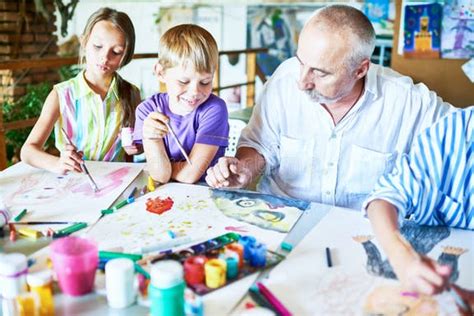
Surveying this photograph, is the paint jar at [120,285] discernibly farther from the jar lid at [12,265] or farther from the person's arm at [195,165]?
the person's arm at [195,165]

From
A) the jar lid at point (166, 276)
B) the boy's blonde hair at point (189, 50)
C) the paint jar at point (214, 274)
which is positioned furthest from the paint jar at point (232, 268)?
the boy's blonde hair at point (189, 50)

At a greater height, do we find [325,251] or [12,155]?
[325,251]

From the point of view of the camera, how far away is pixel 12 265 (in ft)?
2.65

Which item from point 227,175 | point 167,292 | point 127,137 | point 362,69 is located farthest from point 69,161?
point 362,69

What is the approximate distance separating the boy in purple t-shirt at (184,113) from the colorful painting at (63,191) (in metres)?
0.11

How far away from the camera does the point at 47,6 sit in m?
4.63

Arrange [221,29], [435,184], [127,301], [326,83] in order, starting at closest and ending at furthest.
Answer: [127,301] < [435,184] < [326,83] < [221,29]

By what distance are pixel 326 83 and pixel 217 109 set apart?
1.15 ft

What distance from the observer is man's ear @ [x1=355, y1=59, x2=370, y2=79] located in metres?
1.44

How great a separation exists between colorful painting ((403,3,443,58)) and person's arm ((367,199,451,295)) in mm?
2110

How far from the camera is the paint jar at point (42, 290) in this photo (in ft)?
2.55

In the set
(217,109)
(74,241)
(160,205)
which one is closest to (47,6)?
(217,109)

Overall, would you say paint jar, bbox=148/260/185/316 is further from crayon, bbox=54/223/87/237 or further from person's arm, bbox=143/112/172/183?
person's arm, bbox=143/112/172/183

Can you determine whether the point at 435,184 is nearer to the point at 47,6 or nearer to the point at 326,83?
the point at 326,83
